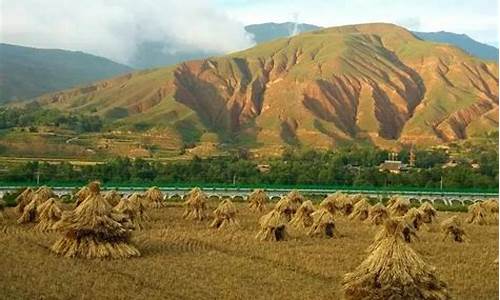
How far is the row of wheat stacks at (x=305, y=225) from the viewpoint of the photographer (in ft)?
49.8

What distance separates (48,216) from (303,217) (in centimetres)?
1115

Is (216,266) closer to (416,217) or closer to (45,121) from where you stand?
(416,217)

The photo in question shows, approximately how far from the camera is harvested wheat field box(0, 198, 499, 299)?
54.9ft

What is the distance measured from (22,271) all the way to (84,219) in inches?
124

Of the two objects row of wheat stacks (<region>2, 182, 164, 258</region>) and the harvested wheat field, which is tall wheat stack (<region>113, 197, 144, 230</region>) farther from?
row of wheat stacks (<region>2, 182, 164, 258</region>)

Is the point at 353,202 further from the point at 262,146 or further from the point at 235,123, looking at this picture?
the point at 235,123

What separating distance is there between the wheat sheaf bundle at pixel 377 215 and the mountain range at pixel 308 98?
203 feet

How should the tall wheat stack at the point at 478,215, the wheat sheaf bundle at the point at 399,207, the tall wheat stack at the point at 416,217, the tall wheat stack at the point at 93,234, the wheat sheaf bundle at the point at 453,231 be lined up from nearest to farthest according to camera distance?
the tall wheat stack at the point at 93,234, the wheat sheaf bundle at the point at 453,231, the tall wheat stack at the point at 416,217, the wheat sheaf bundle at the point at 399,207, the tall wheat stack at the point at 478,215

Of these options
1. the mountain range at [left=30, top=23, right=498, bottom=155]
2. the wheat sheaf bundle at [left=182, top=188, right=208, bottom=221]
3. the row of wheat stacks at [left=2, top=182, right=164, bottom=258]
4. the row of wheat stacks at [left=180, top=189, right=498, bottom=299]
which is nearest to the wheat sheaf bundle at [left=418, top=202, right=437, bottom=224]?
the row of wheat stacks at [left=180, top=189, right=498, bottom=299]

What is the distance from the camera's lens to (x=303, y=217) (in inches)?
1209

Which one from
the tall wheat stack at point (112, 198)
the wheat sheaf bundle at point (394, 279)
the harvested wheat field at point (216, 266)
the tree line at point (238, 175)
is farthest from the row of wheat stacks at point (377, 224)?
the tree line at point (238, 175)

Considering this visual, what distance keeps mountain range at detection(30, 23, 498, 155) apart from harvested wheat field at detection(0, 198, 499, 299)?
68094mm

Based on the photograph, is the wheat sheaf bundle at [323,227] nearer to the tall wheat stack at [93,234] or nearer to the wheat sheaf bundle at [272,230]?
the wheat sheaf bundle at [272,230]

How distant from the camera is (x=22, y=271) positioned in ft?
61.1
